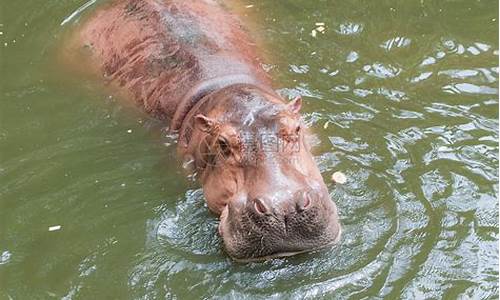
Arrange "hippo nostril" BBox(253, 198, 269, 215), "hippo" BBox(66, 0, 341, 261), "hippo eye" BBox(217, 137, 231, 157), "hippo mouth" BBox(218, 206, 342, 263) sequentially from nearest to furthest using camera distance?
"hippo nostril" BBox(253, 198, 269, 215) < "hippo" BBox(66, 0, 341, 261) < "hippo mouth" BBox(218, 206, 342, 263) < "hippo eye" BBox(217, 137, 231, 157)

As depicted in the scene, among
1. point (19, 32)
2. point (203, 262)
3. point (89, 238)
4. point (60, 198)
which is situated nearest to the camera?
point (203, 262)

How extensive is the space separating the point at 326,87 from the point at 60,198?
252 centimetres

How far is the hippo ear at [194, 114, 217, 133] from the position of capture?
5188 mm

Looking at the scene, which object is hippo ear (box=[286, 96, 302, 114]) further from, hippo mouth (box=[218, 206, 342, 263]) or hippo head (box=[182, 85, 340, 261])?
hippo mouth (box=[218, 206, 342, 263])

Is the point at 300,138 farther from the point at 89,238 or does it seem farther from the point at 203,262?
the point at 89,238

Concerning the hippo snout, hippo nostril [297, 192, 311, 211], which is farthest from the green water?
hippo nostril [297, 192, 311, 211]

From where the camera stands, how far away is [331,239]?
4.81 meters

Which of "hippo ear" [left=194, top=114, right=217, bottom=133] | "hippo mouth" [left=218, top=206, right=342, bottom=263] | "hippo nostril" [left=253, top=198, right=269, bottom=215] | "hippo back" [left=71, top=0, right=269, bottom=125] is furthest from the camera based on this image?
"hippo back" [left=71, top=0, right=269, bottom=125]

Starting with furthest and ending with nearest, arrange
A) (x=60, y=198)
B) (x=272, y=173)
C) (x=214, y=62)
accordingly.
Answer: (x=214, y=62) → (x=60, y=198) → (x=272, y=173)

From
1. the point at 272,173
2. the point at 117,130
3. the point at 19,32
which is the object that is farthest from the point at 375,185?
the point at 19,32

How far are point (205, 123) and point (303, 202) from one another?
1085 millimetres

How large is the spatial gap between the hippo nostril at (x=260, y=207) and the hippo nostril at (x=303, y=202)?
0.19 m

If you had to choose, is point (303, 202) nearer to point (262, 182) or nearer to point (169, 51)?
point (262, 182)

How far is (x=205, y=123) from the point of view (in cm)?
522
